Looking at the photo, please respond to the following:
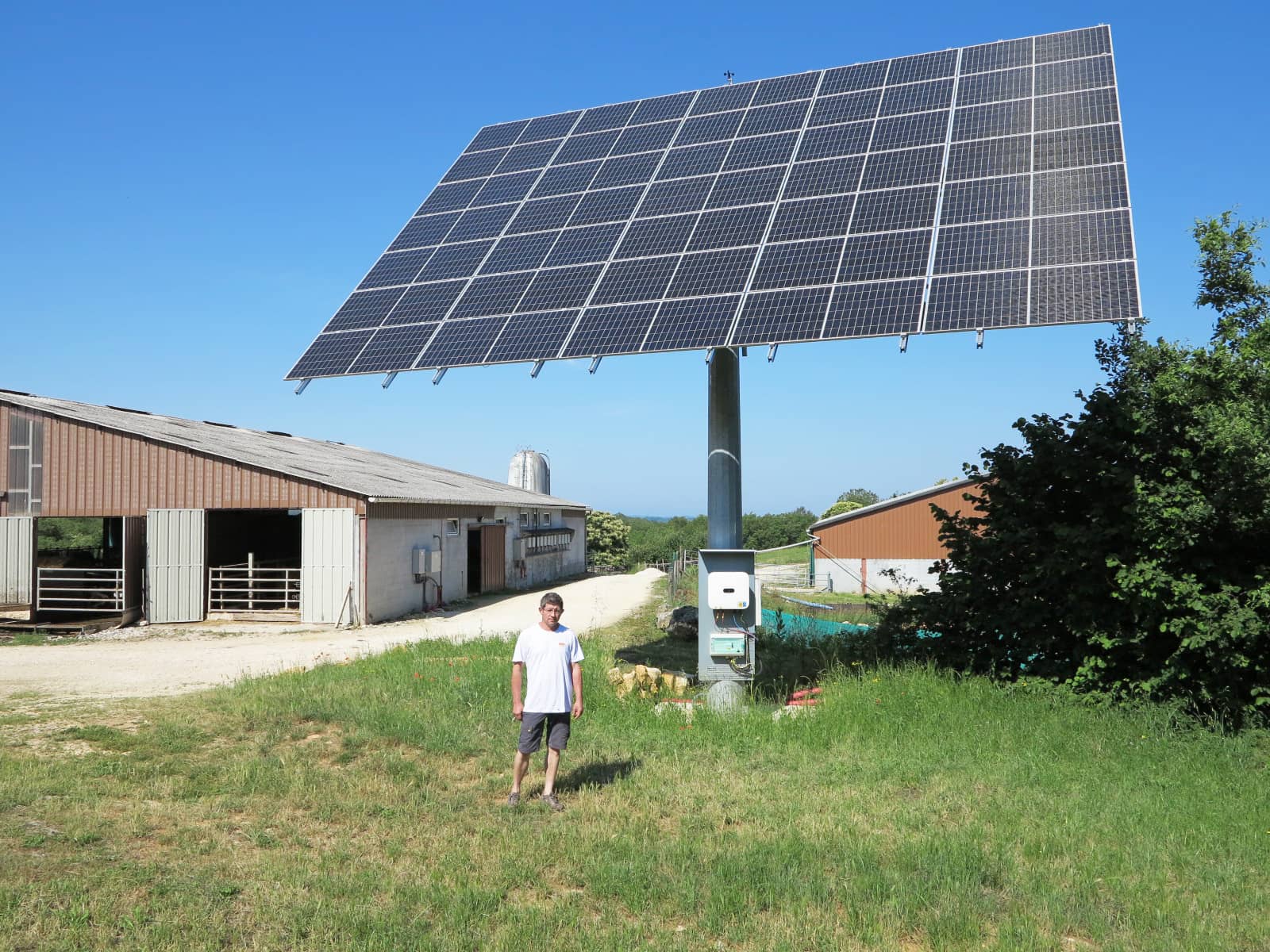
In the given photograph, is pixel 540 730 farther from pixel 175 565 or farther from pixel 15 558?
pixel 15 558

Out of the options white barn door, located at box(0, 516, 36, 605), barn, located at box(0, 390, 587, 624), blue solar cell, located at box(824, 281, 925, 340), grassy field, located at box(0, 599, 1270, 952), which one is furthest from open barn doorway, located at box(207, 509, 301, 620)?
blue solar cell, located at box(824, 281, 925, 340)

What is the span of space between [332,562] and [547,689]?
17660 millimetres

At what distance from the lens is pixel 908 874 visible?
6.82 meters

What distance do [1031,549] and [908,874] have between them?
23.6 feet

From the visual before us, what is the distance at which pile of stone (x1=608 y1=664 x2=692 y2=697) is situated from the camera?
12852 mm

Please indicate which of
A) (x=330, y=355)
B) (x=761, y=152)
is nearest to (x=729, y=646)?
(x=330, y=355)

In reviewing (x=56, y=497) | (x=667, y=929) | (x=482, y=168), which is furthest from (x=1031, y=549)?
(x=56, y=497)

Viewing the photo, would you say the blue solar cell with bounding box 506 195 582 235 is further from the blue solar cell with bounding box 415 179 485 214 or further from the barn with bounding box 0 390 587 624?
the barn with bounding box 0 390 587 624

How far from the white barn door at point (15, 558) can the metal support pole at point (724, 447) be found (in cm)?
2143

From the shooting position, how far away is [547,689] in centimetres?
889

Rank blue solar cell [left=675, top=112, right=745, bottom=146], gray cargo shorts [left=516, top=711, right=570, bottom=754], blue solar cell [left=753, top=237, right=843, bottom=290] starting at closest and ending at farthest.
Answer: gray cargo shorts [left=516, top=711, right=570, bottom=754] → blue solar cell [left=753, top=237, right=843, bottom=290] → blue solar cell [left=675, top=112, right=745, bottom=146]

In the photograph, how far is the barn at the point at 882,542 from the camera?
41.8 m

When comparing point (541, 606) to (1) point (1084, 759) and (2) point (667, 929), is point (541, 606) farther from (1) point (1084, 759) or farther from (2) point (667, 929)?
(1) point (1084, 759)

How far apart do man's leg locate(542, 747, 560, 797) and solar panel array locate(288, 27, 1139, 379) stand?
5.40m
